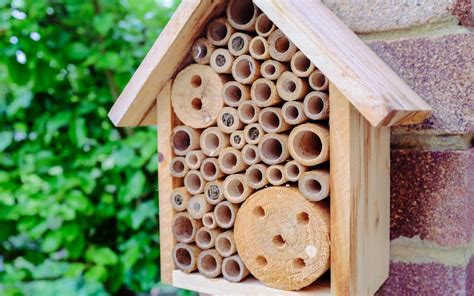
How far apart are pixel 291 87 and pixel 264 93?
33 millimetres

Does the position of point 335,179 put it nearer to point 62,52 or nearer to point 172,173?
point 172,173

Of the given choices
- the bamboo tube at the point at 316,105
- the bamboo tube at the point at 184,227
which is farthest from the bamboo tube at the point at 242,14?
the bamboo tube at the point at 184,227

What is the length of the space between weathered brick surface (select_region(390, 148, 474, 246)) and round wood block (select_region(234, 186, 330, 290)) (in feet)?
0.42

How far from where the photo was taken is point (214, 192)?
59cm

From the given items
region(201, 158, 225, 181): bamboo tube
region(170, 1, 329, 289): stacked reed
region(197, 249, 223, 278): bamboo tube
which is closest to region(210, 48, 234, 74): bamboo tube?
region(170, 1, 329, 289): stacked reed

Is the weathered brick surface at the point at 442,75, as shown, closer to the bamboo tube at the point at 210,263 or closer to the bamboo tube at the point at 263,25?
the bamboo tube at the point at 263,25

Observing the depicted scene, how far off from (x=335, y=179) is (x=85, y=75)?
0.95 m

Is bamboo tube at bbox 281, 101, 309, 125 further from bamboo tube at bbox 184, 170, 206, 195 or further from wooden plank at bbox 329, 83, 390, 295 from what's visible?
bamboo tube at bbox 184, 170, 206, 195

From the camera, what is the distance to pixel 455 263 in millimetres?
580

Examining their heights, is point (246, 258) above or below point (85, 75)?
above

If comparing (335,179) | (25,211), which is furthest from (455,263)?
(25,211)

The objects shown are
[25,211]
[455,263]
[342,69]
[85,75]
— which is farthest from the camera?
[85,75]

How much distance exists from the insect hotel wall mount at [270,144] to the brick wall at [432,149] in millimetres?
29

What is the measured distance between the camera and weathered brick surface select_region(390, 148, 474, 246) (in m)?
0.57
